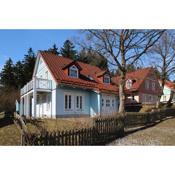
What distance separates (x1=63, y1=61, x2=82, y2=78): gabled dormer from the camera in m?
18.0

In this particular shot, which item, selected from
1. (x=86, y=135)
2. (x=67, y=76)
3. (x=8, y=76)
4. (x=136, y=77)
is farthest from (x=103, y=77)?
(x=86, y=135)

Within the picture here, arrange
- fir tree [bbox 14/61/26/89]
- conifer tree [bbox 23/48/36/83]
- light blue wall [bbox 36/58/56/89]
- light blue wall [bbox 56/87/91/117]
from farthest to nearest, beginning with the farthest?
light blue wall [bbox 36/58/56/89] < light blue wall [bbox 56/87/91/117] < conifer tree [bbox 23/48/36/83] < fir tree [bbox 14/61/26/89]

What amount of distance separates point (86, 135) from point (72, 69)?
1108cm

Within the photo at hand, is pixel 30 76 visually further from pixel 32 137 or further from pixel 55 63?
pixel 32 137

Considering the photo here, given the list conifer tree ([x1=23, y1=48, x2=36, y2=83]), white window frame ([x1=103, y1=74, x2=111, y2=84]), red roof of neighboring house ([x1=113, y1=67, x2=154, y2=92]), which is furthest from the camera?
red roof of neighboring house ([x1=113, y1=67, x2=154, y2=92])

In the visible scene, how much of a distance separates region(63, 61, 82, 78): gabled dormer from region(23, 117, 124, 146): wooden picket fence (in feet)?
27.8

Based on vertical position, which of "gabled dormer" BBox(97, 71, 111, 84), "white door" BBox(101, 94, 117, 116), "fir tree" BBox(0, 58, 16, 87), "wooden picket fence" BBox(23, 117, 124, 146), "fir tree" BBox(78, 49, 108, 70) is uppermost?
"fir tree" BBox(78, 49, 108, 70)

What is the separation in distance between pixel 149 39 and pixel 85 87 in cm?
571

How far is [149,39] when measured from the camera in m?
16.5

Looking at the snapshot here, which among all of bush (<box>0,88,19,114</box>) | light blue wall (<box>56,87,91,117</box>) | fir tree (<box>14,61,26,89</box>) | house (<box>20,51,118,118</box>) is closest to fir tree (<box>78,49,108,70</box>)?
house (<box>20,51,118,118</box>)

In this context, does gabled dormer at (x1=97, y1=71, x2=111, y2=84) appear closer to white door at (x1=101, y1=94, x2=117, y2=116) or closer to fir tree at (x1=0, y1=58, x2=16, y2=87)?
white door at (x1=101, y1=94, x2=117, y2=116)

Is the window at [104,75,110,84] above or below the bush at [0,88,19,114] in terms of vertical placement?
above

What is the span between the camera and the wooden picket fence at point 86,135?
6.15 metres
